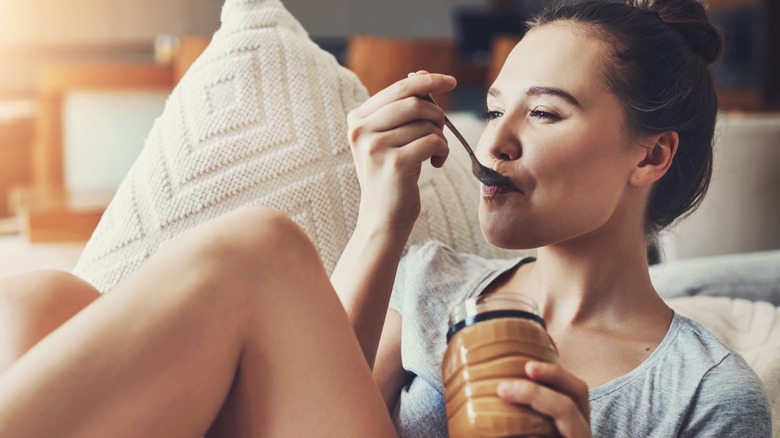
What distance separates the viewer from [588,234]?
44.6 inches

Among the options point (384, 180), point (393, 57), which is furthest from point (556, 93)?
point (393, 57)

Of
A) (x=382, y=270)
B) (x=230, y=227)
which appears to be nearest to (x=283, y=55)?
(x=382, y=270)

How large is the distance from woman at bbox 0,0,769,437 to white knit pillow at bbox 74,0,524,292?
0.52ft

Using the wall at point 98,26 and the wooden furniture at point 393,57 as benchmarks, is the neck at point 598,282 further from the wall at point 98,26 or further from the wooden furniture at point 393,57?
the wall at point 98,26

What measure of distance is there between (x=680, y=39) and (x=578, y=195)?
0.89ft

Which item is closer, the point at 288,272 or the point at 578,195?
the point at 288,272

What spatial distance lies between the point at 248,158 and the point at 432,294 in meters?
0.32

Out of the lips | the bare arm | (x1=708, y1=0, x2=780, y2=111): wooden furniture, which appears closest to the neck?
the lips

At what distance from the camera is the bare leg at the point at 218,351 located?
2.44ft

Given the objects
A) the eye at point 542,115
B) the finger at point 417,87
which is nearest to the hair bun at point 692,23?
the eye at point 542,115

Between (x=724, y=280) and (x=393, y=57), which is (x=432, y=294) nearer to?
(x=724, y=280)

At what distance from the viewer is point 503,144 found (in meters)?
1.08

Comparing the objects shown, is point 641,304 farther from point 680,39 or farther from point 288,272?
point 288,272

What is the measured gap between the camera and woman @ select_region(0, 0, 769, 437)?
0.77m
